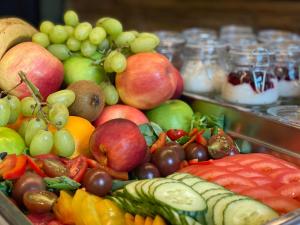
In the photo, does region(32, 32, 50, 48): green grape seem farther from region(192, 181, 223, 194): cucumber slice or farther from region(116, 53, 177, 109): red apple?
region(192, 181, 223, 194): cucumber slice

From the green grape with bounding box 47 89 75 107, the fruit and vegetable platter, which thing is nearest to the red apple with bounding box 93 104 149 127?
the fruit and vegetable platter

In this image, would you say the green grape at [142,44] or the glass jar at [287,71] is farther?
the glass jar at [287,71]

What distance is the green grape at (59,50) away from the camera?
1.26m

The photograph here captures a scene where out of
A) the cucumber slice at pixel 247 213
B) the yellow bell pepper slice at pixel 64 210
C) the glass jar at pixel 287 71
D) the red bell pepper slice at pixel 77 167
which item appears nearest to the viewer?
the cucumber slice at pixel 247 213

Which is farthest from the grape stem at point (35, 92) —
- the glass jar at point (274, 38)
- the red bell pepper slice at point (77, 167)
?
the glass jar at point (274, 38)

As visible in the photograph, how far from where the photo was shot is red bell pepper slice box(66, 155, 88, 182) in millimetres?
922

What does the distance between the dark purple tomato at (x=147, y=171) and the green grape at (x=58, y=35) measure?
454 millimetres

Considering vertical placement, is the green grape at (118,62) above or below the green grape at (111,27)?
below

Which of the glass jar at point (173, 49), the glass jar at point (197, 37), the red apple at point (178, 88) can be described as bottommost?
the red apple at point (178, 88)

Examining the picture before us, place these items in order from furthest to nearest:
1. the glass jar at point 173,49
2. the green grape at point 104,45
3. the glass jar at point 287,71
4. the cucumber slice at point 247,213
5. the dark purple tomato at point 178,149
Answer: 1. the glass jar at point 173,49
2. the glass jar at point 287,71
3. the green grape at point 104,45
4. the dark purple tomato at point 178,149
5. the cucumber slice at point 247,213

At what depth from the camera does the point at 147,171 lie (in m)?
0.99

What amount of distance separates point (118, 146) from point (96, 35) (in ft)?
1.21

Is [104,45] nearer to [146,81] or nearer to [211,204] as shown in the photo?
[146,81]

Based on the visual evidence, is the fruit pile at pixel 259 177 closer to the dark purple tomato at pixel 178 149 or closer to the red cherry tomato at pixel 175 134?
the dark purple tomato at pixel 178 149
